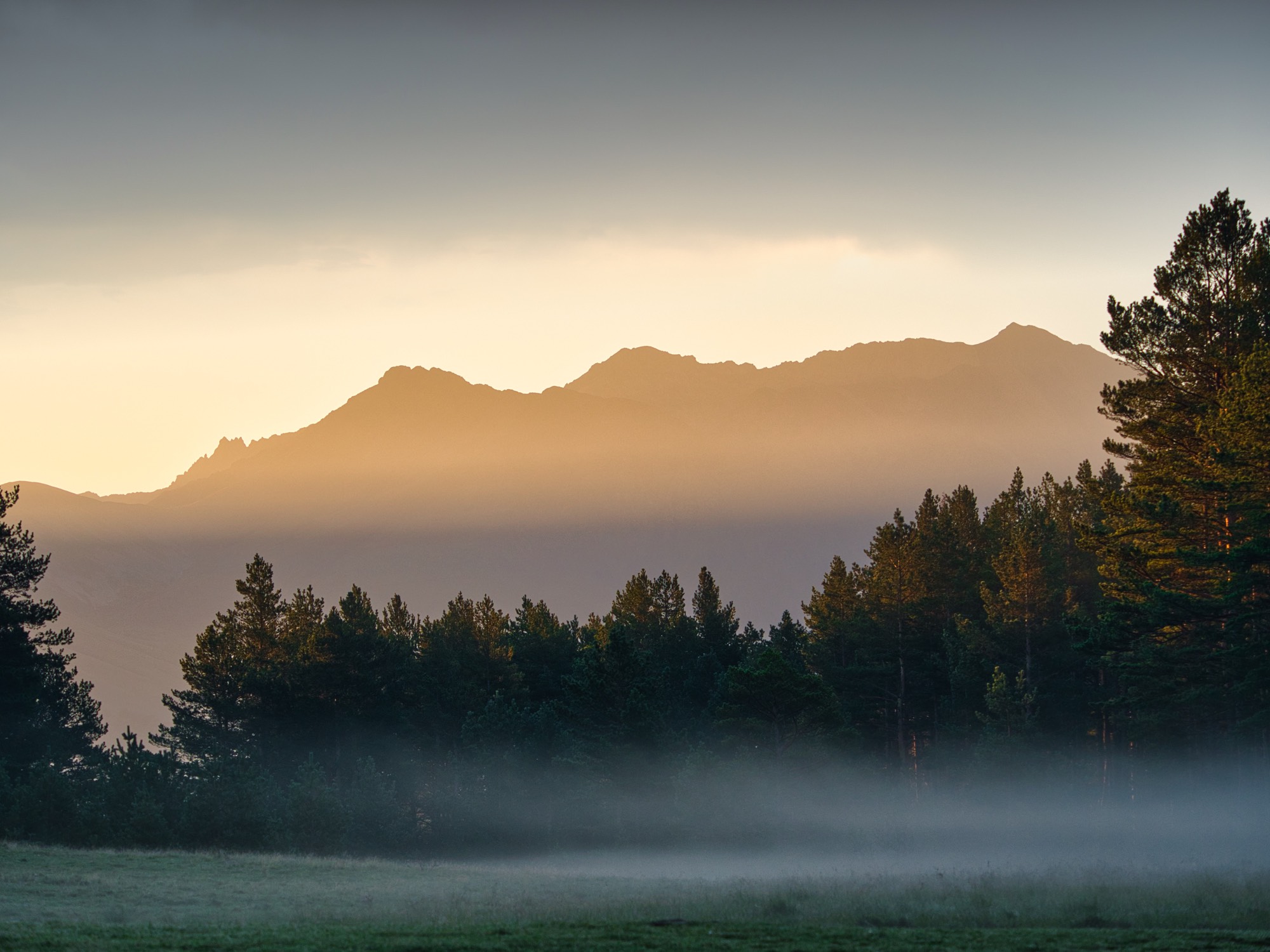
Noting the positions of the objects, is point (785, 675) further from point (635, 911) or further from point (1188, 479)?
point (635, 911)

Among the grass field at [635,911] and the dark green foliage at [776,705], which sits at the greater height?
the dark green foliage at [776,705]

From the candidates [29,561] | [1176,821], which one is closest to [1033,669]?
[1176,821]

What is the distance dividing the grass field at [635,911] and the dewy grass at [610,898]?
67 mm

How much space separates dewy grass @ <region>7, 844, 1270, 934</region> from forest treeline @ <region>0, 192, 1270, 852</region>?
31.2ft

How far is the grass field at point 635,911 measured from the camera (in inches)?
740

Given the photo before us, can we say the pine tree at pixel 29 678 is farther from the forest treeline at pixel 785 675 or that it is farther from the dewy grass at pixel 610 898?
the dewy grass at pixel 610 898

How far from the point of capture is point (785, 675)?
50125mm

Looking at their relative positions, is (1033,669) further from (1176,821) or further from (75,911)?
(75,911)

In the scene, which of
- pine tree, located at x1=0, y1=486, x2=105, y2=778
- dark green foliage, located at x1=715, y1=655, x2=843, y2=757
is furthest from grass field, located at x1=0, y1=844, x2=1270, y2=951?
pine tree, located at x1=0, y1=486, x2=105, y2=778

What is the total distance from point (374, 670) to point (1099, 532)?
40.2m

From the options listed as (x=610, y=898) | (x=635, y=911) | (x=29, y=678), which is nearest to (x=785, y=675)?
(x=610, y=898)

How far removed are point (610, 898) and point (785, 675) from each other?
81.5 feet

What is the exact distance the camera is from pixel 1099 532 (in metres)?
38.3

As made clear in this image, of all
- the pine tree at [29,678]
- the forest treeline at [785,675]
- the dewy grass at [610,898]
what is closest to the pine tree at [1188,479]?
the forest treeline at [785,675]
